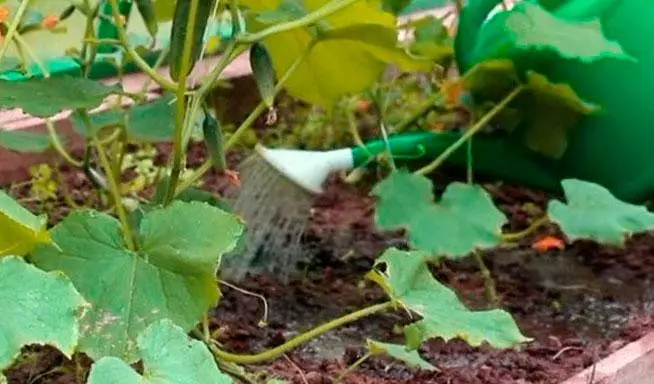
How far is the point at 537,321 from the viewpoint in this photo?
141cm

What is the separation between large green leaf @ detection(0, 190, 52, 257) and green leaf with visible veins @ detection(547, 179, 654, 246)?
2.24 ft

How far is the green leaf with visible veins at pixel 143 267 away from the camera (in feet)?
3.07

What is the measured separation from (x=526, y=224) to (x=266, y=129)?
1.56 feet

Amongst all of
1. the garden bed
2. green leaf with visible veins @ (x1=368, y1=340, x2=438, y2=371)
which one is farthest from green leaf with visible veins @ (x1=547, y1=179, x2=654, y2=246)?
green leaf with visible veins @ (x1=368, y1=340, x2=438, y2=371)

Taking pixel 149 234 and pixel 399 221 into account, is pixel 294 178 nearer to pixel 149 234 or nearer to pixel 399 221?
pixel 399 221

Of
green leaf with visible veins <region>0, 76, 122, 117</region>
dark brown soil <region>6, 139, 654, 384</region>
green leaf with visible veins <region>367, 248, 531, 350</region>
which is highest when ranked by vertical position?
green leaf with visible veins <region>0, 76, 122, 117</region>

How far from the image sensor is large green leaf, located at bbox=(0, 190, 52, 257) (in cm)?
81

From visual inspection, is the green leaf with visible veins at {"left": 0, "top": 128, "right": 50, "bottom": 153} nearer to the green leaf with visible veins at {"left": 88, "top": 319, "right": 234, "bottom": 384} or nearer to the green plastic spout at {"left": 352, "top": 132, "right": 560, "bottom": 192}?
the green plastic spout at {"left": 352, "top": 132, "right": 560, "bottom": 192}

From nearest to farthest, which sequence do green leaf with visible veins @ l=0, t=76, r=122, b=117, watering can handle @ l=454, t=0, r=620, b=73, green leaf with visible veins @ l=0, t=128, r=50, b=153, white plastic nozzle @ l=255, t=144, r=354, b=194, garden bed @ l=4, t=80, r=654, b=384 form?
green leaf with visible veins @ l=0, t=76, r=122, b=117 < garden bed @ l=4, t=80, r=654, b=384 < green leaf with visible veins @ l=0, t=128, r=50, b=153 < white plastic nozzle @ l=255, t=144, r=354, b=194 < watering can handle @ l=454, t=0, r=620, b=73

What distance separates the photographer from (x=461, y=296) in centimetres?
146

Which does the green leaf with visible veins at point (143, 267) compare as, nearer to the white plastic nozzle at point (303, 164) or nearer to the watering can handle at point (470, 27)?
the white plastic nozzle at point (303, 164)

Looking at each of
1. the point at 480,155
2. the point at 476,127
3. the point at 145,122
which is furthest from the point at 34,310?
the point at 480,155

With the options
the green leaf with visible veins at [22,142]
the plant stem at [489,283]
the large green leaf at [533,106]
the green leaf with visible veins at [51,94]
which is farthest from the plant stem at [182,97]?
the large green leaf at [533,106]

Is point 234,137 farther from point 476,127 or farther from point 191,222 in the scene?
point 476,127
